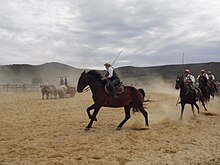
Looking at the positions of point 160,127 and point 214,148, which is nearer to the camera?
point 214,148

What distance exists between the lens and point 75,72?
9238 centimetres

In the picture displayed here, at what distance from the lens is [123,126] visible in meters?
12.3

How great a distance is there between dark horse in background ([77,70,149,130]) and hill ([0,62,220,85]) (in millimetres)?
52720

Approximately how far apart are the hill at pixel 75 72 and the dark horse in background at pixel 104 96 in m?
52.7

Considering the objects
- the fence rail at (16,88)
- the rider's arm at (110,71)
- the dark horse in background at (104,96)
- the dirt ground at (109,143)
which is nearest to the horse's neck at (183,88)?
the dirt ground at (109,143)

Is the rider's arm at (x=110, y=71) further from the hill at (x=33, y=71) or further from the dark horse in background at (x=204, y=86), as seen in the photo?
the hill at (x=33, y=71)

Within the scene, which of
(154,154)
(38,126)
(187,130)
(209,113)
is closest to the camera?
(154,154)

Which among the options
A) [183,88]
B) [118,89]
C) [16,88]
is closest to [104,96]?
[118,89]

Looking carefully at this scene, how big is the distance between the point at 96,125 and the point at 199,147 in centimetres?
492

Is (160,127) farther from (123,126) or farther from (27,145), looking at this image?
(27,145)

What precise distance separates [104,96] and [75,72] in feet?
267

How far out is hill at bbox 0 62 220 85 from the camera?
7656cm

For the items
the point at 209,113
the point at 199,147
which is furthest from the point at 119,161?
the point at 209,113

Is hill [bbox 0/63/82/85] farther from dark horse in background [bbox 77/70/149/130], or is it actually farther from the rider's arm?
the rider's arm
